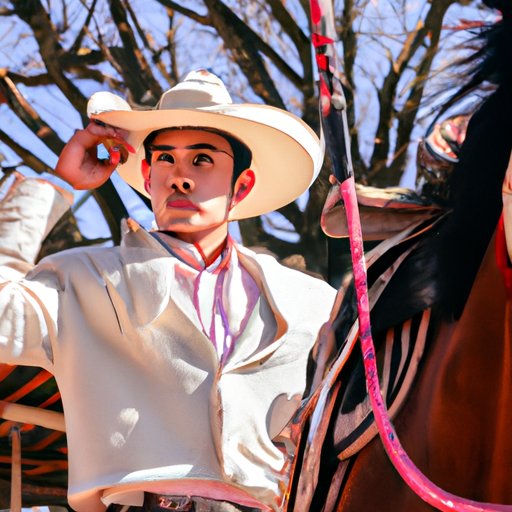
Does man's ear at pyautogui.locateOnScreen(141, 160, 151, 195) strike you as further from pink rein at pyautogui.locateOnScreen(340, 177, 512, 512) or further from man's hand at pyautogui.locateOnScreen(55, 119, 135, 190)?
pink rein at pyautogui.locateOnScreen(340, 177, 512, 512)

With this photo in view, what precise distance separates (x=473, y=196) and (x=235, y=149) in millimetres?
925

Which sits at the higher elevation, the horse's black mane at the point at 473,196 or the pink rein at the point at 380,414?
the horse's black mane at the point at 473,196

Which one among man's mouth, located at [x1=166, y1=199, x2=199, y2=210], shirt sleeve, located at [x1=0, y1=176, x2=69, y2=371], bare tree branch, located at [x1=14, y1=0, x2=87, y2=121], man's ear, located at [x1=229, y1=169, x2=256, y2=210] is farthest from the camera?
bare tree branch, located at [x1=14, y1=0, x2=87, y2=121]

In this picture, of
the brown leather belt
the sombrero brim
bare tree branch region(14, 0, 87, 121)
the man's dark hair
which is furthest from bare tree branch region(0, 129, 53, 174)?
the brown leather belt

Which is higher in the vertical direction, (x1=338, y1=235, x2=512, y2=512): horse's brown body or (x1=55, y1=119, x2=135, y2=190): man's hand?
(x1=55, y1=119, x2=135, y2=190): man's hand

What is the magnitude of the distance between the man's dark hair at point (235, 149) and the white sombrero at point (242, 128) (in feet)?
0.04

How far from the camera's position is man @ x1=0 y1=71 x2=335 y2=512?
8.09ft

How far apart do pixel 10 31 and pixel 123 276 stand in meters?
1.34

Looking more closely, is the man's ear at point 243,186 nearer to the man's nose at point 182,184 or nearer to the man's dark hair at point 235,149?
the man's dark hair at point 235,149

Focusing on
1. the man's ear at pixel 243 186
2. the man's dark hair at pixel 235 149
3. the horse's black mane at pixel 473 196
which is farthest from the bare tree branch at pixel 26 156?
the horse's black mane at pixel 473 196

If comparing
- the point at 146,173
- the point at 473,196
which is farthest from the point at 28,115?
the point at 473,196

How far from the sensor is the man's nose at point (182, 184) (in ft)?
8.63

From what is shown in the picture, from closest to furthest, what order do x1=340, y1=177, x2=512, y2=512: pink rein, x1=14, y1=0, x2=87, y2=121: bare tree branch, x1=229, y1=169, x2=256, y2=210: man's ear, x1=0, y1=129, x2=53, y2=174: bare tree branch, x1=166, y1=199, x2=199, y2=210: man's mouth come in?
1. x1=340, y1=177, x2=512, y2=512: pink rein
2. x1=166, y1=199, x2=199, y2=210: man's mouth
3. x1=229, y1=169, x2=256, y2=210: man's ear
4. x1=0, y1=129, x2=53, y2=174: bare tree branch
5. x1=14, y1=0, x2=87, y2=121: bare tree branch

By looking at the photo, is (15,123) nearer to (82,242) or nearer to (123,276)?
(82,242)
